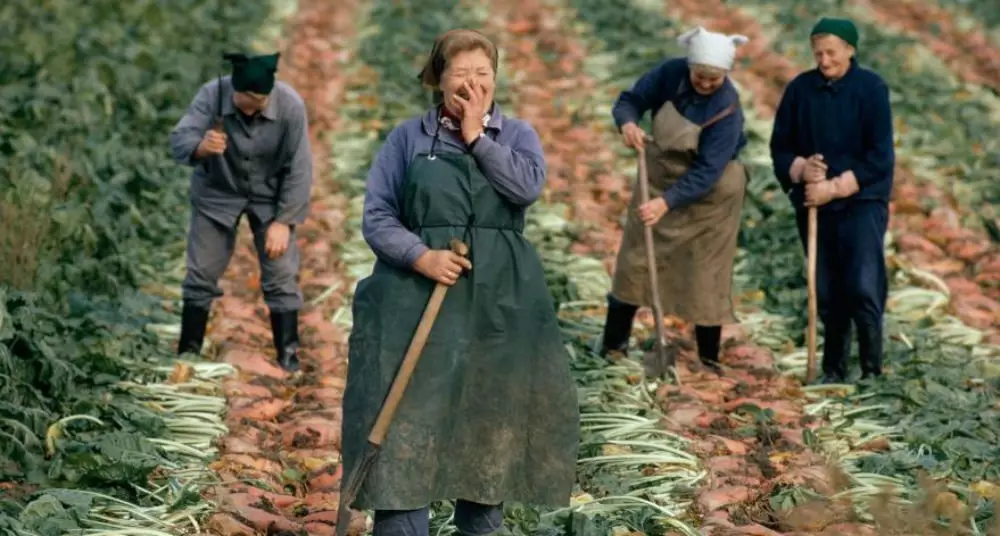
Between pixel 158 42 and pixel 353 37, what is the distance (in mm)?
3166

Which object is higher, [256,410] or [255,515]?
[256,410]

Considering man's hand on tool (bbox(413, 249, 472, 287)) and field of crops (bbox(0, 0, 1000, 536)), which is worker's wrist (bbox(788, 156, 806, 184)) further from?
man's hand on tool (bbox(413, 249, 472, 287))

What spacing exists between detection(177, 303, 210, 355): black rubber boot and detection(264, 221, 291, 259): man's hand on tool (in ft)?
1.56

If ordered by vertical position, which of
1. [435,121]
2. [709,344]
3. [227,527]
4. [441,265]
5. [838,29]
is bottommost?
[227,527]

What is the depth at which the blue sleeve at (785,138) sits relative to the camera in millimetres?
7938

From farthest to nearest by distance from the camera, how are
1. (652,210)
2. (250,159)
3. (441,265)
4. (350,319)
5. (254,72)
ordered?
(350,319), (652,210), (250,159), (254,72), (441,265)

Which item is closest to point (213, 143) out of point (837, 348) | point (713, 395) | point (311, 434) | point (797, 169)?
point (311, 434)

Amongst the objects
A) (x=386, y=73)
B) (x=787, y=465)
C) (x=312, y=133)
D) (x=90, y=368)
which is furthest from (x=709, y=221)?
(x=386, y=73)

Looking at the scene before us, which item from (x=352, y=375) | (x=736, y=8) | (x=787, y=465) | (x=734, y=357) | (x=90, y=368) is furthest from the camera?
(x=736, y=8)

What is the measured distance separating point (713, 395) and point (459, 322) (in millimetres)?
2995

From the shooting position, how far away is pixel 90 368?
23.3ft

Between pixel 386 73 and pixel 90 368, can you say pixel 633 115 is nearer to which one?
pixel 90 368

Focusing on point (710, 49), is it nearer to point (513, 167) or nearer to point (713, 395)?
point (713, 395)

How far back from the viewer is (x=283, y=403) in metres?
7.28
